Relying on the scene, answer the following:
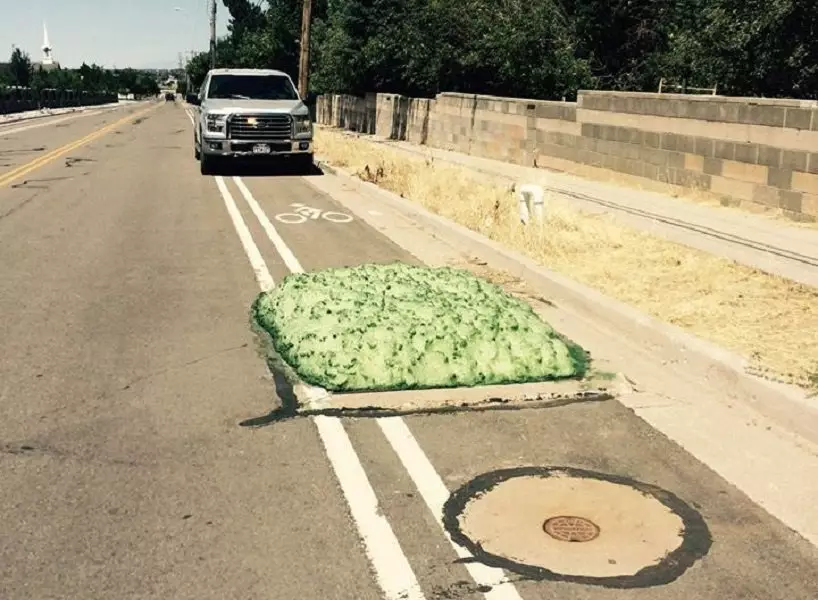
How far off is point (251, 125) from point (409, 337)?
13.4m

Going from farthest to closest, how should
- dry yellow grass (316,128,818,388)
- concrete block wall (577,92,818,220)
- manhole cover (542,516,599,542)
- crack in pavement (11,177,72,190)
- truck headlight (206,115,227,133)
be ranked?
truck headlight (206,115,227,133), crack in pavement (11,177,72,190), concrete block wall (577,92,818,220), dry yellow grass (316,128,818,388), manhole cover (542,516,599,542)

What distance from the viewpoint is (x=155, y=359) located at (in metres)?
6.21

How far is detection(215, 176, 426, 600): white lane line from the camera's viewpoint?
133 inches

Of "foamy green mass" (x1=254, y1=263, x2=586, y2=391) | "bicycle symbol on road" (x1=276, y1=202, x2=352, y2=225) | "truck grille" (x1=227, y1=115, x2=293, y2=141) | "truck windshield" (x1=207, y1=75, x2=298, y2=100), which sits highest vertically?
"truck windshield" (x1=207, y1=75, x2=298, y2=100)

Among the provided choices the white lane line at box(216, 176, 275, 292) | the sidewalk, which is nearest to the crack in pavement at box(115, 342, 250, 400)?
the white lane line at box(216, 176, 275, 292)

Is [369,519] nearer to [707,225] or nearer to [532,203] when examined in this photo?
[532,203]

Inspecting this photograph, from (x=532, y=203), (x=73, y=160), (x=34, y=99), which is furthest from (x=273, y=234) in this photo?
(x=34, y=99)

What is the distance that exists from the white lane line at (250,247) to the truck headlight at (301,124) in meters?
3.44

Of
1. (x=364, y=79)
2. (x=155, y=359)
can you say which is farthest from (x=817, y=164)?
(x=364, y=79)

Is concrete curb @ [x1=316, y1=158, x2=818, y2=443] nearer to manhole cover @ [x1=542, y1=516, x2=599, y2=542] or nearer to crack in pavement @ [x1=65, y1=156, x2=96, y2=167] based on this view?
manhole cover @ [x1=542, y1=516, x2=599, y2=542]

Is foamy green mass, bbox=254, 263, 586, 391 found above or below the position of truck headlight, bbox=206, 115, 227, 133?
below

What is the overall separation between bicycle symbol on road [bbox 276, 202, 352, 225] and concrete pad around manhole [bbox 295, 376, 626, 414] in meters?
7.53

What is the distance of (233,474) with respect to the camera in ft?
14.3

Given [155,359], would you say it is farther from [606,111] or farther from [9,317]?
[606,111]
